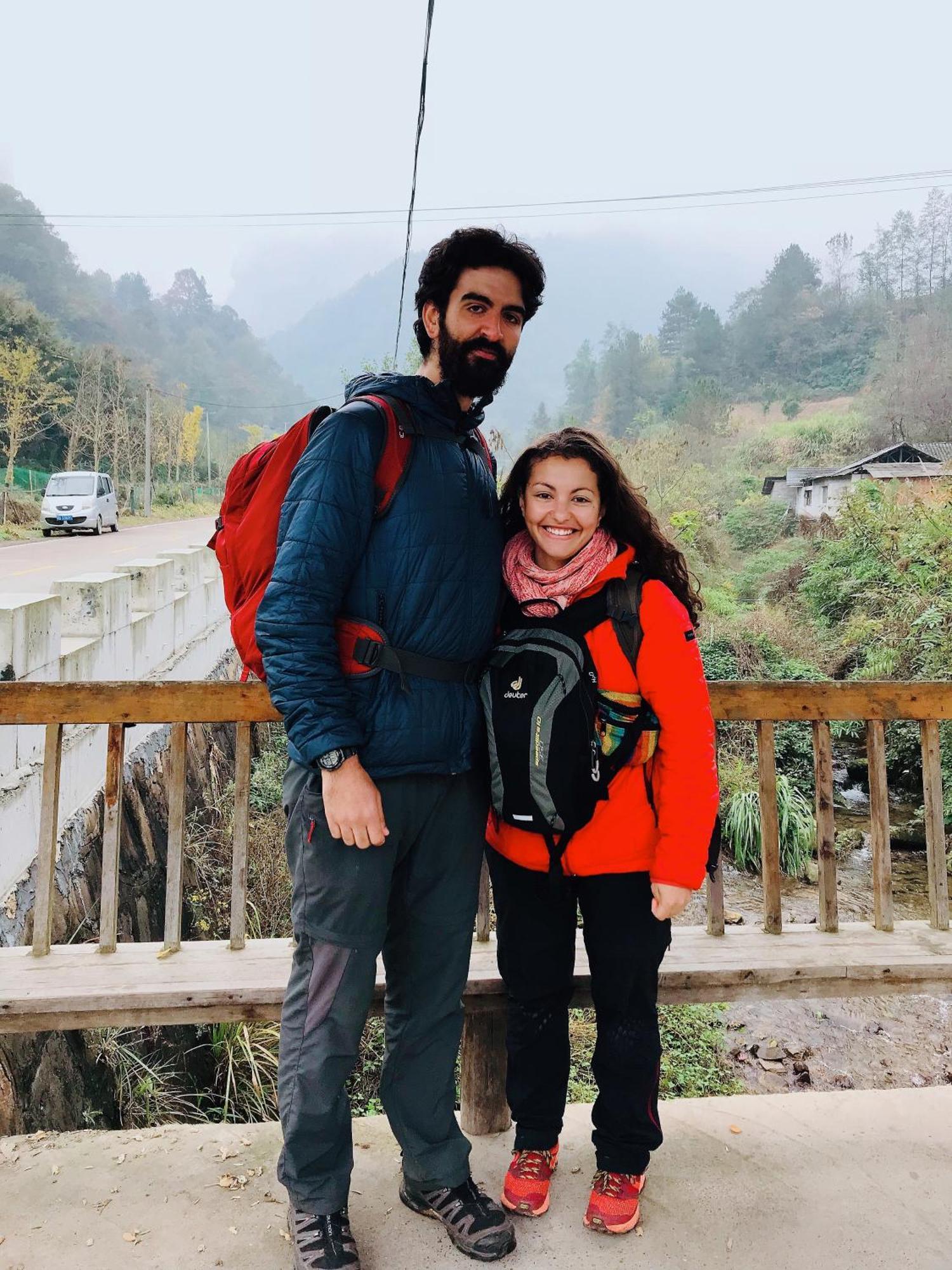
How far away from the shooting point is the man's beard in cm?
165

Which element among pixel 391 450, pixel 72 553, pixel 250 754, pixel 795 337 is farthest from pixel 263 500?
pixel 795 337

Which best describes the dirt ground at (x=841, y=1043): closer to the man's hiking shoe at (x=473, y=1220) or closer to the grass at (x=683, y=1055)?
the grass at (x=683, y=1055)

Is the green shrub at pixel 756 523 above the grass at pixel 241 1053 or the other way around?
above

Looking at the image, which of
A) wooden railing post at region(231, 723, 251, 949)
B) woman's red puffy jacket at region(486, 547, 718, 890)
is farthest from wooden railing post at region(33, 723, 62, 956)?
woman's red puffy jacket at region(486, 547, 718, 890)

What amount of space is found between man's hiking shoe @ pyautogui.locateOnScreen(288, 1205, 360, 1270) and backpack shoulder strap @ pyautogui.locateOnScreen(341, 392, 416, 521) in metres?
1.30

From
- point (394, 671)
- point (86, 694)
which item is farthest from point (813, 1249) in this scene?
point (86, 694)

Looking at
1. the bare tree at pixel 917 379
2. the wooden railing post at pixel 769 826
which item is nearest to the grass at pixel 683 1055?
the wooden railing post at pixel 769 826

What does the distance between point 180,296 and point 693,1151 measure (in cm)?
13743

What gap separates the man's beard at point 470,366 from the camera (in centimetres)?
165

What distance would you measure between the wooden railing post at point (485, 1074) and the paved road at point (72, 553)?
724 cm

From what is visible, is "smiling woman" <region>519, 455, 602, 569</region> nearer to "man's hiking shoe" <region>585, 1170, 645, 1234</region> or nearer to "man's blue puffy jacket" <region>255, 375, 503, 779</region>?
"man's blue puffy jacket" <region>255, 375, 503, 779</region>

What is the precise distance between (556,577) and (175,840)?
3.78 ft

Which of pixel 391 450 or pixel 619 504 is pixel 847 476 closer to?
pixel 619 504

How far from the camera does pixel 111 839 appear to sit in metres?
2.04
